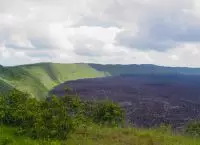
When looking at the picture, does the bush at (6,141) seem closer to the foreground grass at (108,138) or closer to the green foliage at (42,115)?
the foreground grass at (108,138)

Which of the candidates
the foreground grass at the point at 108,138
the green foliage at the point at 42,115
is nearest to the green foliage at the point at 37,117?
the green foliage at the point at 42,115

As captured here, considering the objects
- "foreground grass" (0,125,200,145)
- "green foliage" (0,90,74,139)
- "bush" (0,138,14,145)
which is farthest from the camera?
"green foliage" (0,90,74,139)

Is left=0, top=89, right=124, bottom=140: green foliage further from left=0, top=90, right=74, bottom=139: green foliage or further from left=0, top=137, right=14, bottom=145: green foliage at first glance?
left=0, top=137, right=14, bottom=145: green foliage

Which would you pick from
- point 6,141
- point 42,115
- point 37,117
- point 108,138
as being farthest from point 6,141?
point 108,138

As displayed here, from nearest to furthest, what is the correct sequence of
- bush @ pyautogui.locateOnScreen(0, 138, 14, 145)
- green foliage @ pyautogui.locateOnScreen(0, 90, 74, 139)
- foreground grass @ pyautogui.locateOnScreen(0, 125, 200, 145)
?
bush @ pyautogui.locateOnScreen(0, 138, 14, 145), foreground grass @ pyautogui.locateOnScreen(0, 125, 200, 145), green foliage @ pyautogui.locateOnScreen(0, 90, 74, 139)

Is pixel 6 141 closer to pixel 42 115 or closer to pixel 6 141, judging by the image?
pixel 6 141

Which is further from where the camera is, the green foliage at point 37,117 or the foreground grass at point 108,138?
the green foliage at point 37,117

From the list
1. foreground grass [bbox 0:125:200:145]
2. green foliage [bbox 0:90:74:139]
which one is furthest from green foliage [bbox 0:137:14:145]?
green foliage [bbox 0:90:74:139]

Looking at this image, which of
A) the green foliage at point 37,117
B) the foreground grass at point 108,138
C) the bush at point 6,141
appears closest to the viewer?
the bush at point 6,141

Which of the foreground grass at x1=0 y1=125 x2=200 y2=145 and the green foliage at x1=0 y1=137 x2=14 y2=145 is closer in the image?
the green foliage at x1=0 y1=137 x2=14 y2=145
